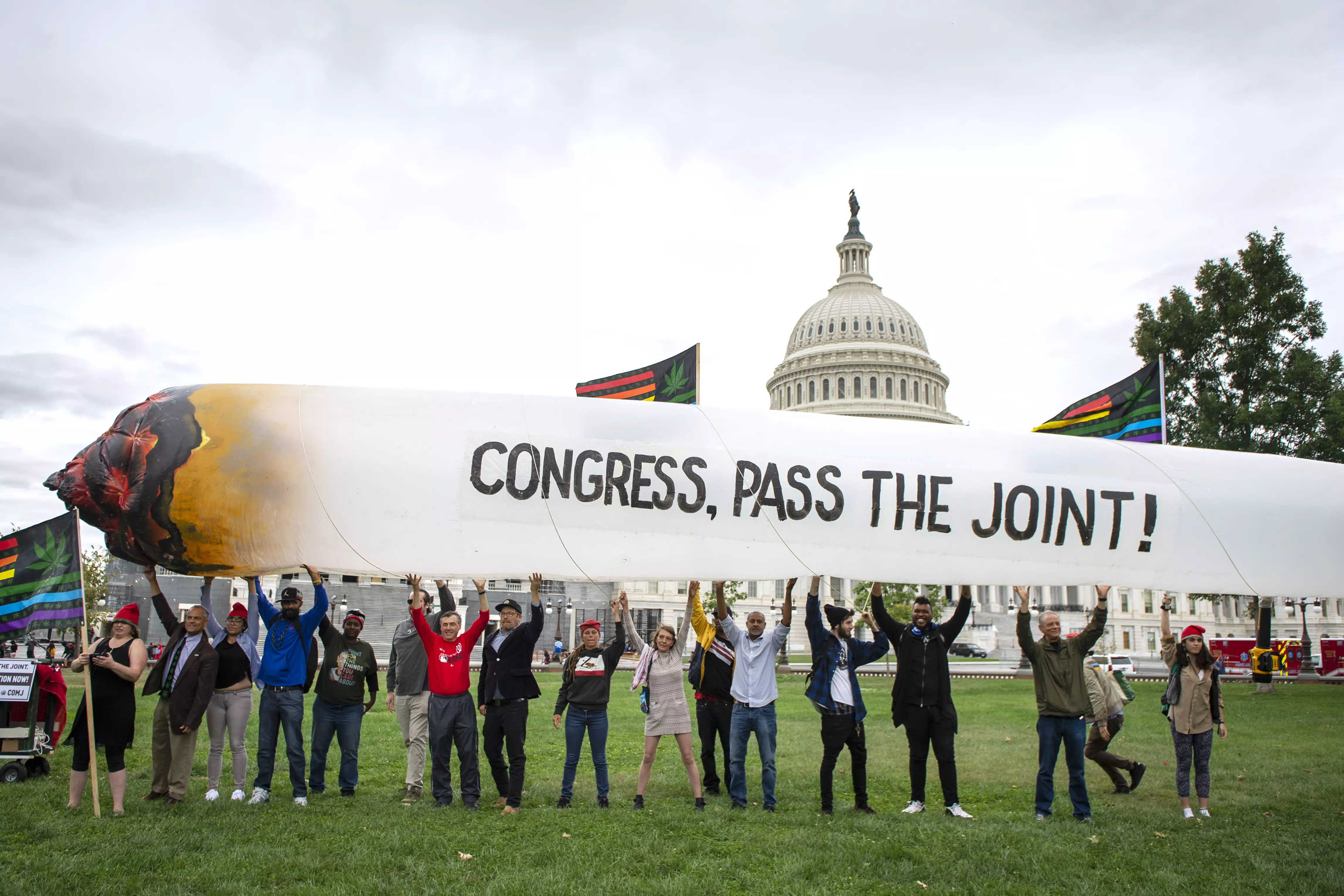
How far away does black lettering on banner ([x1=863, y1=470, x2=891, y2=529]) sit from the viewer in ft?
23.6

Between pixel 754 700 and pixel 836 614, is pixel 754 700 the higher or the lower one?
the lower one

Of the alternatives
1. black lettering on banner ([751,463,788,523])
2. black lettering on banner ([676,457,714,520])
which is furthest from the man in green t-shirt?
black lettering on banner ([751,463,788,523])

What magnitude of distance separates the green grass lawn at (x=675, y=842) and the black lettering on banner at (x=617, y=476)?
253cm

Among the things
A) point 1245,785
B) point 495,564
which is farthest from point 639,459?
point 1245,785

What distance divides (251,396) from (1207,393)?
26.9 m

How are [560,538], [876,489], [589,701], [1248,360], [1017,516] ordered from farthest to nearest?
[1248,360]
[589,701]
[1017,516]
[876,489]
[560,538]

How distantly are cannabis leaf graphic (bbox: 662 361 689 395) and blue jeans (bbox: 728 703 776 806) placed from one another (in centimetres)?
475

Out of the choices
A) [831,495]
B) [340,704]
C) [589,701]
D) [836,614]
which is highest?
[831,495]

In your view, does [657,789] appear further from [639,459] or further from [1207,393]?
[1207,393]

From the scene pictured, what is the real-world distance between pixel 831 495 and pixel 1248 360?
81.8 ft

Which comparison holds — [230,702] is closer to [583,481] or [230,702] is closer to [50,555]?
[50,555]

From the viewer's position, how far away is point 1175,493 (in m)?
7.60

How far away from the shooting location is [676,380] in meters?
12.6

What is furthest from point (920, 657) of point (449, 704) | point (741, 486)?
point (449, 704)
